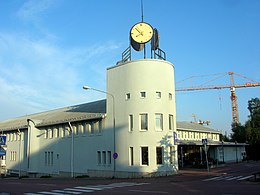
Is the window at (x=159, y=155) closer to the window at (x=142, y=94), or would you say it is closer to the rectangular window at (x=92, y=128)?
the window at (x=142, y=94)

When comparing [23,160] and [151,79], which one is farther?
[23,160]

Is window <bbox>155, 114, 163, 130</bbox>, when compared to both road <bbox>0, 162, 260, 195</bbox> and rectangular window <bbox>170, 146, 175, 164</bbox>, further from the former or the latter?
road <bbox>0, 162, 260, 195</bbox>

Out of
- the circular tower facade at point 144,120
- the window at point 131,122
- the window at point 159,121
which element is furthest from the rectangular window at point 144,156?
the window at point 159,121

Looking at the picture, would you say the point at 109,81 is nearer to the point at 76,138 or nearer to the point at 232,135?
the point at 76,138

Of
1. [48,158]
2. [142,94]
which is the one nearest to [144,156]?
[142,94]

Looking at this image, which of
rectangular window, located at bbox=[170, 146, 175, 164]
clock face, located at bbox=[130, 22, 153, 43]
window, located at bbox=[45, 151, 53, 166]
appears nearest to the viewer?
rectangular window, located at bbox=[170, 146, 175, 164]

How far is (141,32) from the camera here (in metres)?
31.7

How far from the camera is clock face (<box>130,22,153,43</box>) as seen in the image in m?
31.5

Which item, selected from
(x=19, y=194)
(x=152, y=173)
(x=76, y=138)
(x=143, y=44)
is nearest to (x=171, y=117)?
(x=152, y=173)

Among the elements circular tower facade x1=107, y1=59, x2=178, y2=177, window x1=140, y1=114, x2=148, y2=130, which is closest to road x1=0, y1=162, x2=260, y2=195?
circular tower facade x1=107, y1=59, x2=178, y2=177

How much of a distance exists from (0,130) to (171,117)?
32.7 meters

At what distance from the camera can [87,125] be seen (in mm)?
34438

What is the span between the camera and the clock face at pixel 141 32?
103ft

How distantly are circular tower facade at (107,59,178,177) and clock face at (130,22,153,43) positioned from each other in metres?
2.95
